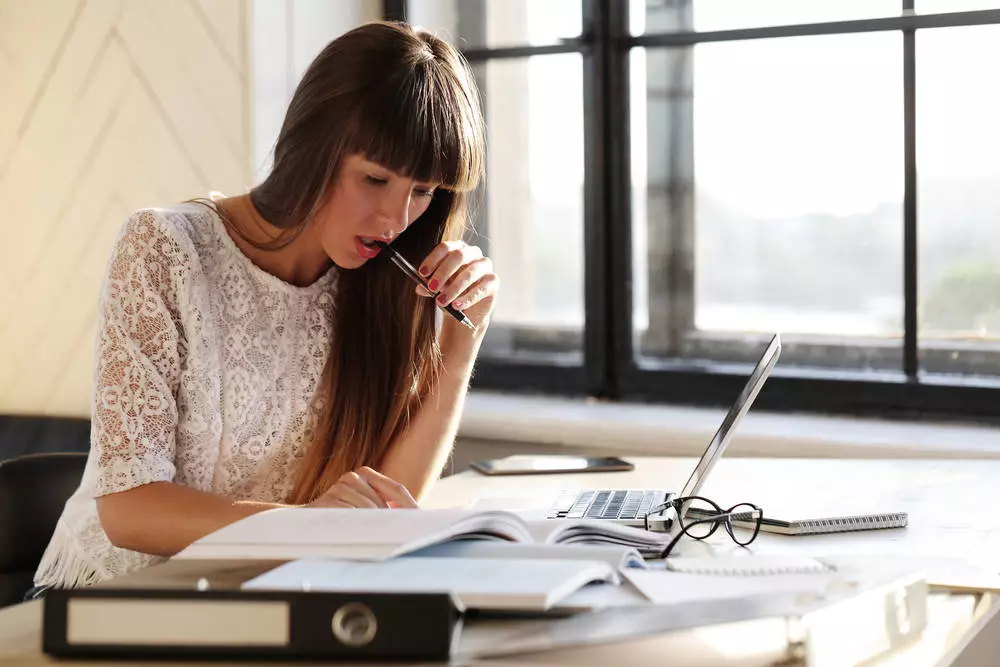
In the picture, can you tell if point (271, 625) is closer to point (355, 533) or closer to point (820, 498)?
point (355, 533)

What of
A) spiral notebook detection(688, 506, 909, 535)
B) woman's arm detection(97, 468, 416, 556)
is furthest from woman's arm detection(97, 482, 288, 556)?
spiral notebook detection(688, 506, 909, 535)

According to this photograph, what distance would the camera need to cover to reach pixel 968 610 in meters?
1.16

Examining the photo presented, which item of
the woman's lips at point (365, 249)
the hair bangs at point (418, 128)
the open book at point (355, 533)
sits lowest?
the open book at point (355, 533)

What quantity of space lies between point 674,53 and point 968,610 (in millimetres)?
1851

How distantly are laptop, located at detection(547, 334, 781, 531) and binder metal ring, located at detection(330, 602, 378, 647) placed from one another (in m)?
0.61

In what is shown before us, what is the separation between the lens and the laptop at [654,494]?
143 cm

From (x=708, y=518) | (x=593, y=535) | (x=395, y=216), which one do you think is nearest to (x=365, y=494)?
(x=593, y=535)

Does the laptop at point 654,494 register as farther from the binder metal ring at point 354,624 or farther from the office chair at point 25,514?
the office chair at point 25,514

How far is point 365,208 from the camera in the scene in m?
1.75

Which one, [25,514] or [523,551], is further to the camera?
[25,514]

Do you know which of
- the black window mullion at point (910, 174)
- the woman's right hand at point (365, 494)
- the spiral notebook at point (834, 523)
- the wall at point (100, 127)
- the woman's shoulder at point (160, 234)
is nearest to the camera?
the woman's right hand at point (365, 494)

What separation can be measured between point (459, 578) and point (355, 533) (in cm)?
13

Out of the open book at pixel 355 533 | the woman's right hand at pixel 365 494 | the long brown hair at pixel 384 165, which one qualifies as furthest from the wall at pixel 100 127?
the open book at pixel 355 533

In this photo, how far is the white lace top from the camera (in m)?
1.58
